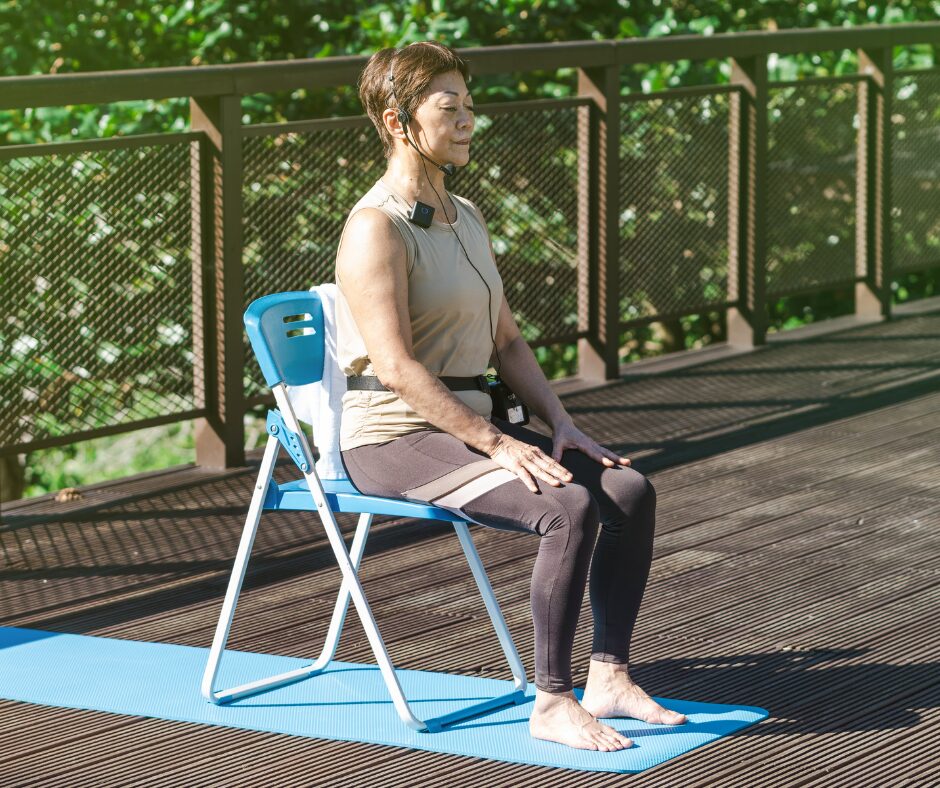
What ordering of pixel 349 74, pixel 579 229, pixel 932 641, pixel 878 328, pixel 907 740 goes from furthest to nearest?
pixel 878 328 < pixel 579 229 < pixel 349 74 < pixel 932 641 < pixel 907 740

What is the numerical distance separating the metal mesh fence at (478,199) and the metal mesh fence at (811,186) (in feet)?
5.15

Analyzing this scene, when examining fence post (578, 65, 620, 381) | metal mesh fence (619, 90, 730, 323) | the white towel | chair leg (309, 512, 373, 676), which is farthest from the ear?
metal mesh fence (619, 90, 730, 323)

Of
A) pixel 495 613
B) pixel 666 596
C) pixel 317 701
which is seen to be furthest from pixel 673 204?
pixel 317 701

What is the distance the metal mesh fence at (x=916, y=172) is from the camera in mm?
9523

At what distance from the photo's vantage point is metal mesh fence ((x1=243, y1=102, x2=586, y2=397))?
641 cm

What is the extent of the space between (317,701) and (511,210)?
4.07 m

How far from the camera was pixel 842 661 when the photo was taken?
13.1 ft

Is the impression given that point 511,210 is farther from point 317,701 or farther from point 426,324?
point 317,701

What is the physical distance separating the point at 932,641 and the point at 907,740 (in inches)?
27.6

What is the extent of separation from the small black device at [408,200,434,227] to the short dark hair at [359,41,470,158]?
194mm

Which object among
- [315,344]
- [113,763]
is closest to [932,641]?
[315,344]

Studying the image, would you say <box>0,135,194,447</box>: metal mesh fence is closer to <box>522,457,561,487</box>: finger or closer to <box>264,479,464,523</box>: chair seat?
<box>264,479,464,523</box>: chair seat

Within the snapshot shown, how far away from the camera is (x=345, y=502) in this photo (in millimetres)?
3672

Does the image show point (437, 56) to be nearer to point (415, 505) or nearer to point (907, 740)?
point (415, 505)
